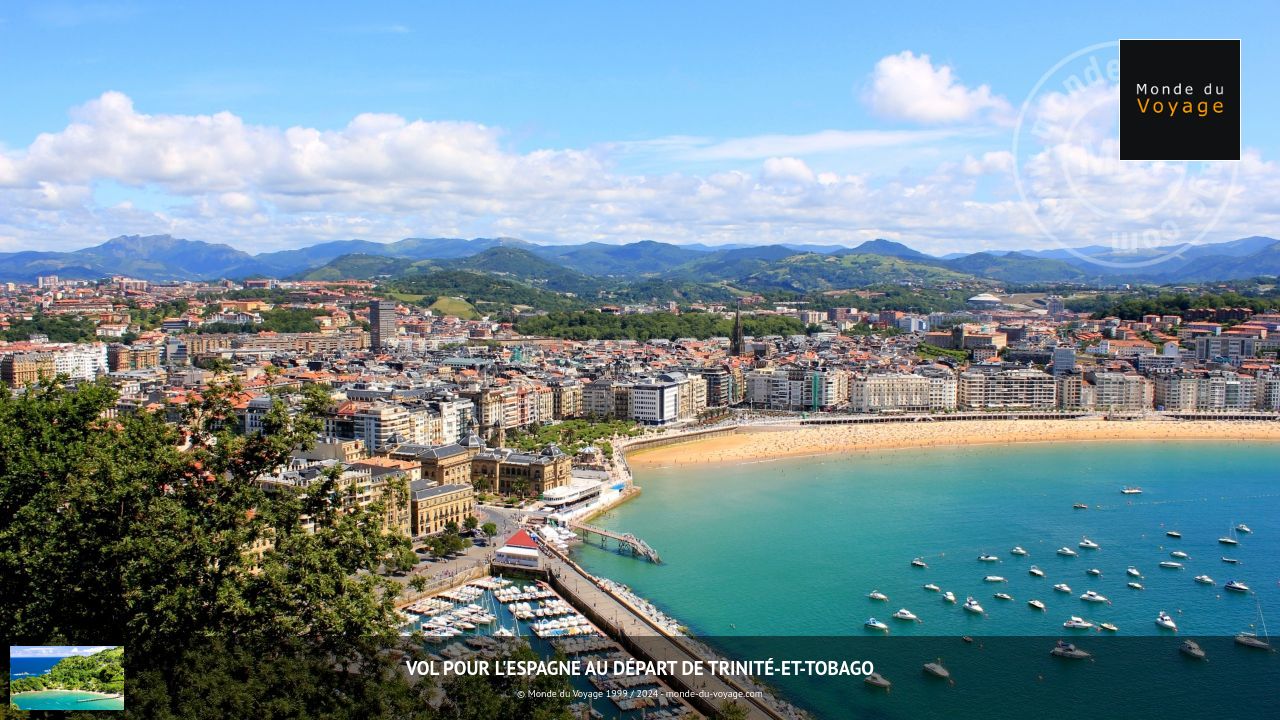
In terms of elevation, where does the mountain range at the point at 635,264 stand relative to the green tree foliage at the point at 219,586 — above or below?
above

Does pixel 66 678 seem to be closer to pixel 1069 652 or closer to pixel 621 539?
pixel 1069 652

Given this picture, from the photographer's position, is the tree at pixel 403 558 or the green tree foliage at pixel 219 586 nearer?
the green tree foliage at pixel 219 586

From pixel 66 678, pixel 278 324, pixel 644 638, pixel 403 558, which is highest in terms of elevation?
pixel 278 324

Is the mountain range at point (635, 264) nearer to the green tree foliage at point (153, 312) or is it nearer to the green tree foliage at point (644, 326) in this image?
the green tree foliage at point (644, 326)

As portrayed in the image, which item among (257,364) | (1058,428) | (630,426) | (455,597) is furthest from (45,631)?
(257,364)

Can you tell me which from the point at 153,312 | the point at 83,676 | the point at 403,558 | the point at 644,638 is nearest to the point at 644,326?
the point at 153,312

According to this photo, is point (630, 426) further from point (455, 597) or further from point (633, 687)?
point (633, 687)

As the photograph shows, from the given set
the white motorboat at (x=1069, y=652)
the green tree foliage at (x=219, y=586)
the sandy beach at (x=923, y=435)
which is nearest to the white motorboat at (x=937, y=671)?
the white motorboat at (x=1069, y=652)
